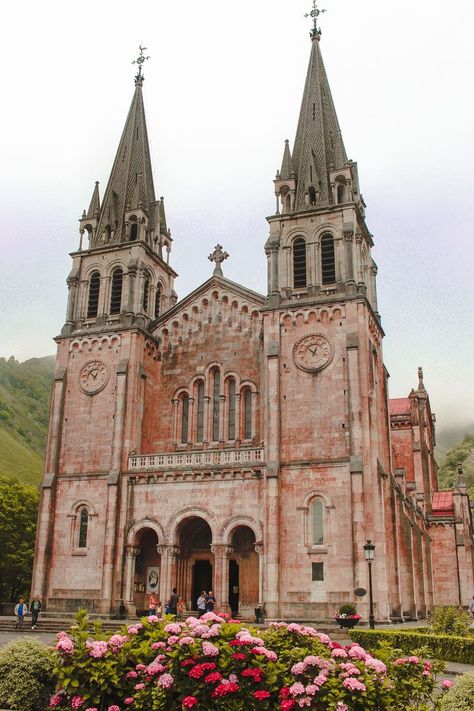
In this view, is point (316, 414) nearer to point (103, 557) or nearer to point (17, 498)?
point (103, 557)

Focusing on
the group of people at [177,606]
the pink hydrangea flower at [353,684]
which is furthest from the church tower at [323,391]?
the pink hydrangea flower at [353,684]

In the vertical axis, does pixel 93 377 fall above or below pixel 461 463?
below

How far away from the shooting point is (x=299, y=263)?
139 feet

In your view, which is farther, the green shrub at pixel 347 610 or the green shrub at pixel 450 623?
the green shrub at pixel 347 610

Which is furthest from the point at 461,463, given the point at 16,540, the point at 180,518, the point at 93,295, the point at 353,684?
the point at 353,684

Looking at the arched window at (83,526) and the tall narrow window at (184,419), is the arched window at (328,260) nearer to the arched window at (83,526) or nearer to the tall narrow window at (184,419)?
the tall narrow window at (184,419)

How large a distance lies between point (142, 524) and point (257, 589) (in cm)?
711

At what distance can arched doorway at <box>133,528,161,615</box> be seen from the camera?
128ft

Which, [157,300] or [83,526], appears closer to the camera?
[83,526]

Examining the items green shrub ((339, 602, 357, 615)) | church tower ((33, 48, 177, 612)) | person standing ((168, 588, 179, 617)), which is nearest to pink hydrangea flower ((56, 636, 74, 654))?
green shrub ((339, 602, 357, 615))

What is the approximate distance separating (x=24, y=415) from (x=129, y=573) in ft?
367

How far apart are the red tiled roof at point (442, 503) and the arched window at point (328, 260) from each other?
992 inches

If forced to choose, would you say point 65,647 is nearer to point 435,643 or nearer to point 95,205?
point 435,643

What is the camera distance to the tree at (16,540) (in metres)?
56.1
